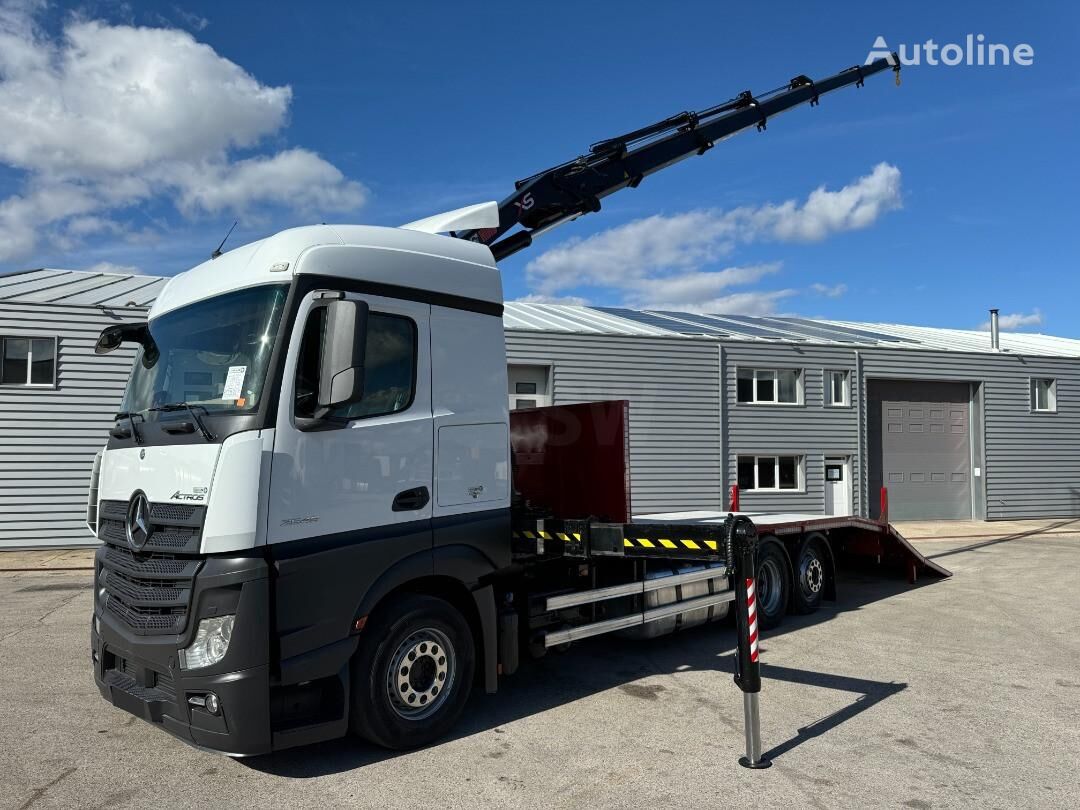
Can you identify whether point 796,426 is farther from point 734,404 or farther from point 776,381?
point 734,404

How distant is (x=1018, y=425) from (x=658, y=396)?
38.6 feet

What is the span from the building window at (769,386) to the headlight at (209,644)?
1928 cm

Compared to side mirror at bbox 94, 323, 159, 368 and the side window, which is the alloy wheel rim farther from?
side mirror at bbox 94, 323, 159, 368

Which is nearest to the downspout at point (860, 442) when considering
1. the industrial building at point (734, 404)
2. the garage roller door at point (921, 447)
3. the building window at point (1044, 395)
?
the industrial building at point (734, 404)

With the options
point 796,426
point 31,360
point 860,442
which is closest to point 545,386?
point 796,426

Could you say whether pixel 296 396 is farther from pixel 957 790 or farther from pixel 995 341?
pixel 995 341

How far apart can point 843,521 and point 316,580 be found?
25.7ft

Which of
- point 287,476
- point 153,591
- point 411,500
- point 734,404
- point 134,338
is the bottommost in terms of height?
point 153,591

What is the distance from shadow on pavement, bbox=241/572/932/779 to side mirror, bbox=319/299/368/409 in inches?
91.2

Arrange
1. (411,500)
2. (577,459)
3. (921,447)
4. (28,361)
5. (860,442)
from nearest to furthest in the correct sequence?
(411,500) → (577,459) → (28,361) → (860,442) → (921,447)

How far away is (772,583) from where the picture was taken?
9258mm

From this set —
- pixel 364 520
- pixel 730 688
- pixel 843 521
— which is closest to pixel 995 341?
pixel 843 521

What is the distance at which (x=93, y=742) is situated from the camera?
17.9 ft

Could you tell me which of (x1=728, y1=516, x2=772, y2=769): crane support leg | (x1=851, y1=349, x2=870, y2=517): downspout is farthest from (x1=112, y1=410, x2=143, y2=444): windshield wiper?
(x1=851, y1=349, x2=870, y2=517): downspout
